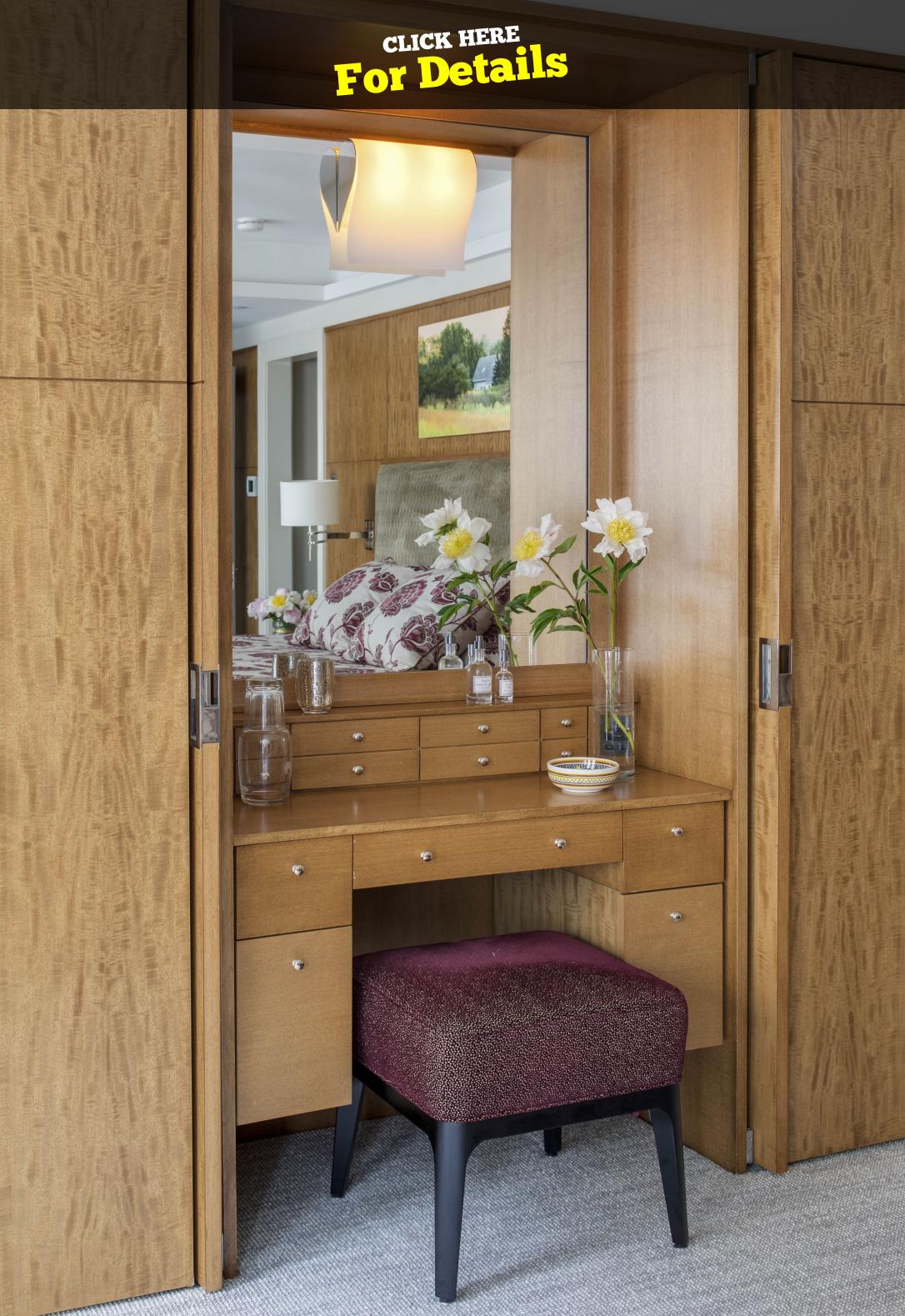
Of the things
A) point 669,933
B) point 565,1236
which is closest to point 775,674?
point 669,933

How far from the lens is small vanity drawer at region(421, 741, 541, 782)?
2811 millimetres

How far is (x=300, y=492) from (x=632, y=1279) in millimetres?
1574

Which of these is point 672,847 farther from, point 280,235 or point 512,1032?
point 280,235

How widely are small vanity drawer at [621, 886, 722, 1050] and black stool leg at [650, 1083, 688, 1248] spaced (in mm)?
270

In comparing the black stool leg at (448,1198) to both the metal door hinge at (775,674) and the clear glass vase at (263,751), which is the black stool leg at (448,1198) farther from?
the metal door hinge at (775,674)

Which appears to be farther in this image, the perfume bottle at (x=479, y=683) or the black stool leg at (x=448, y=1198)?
the perfume bottle at (x=479, y=683)

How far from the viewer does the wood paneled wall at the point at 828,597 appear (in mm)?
2672

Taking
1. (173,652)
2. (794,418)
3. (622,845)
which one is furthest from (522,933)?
(794,418)

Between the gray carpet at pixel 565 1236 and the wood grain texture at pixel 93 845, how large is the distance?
0.21 metres

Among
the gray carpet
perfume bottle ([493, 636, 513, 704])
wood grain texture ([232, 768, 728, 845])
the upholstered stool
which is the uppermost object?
perfume bottle ([493, 636, 513, 704])

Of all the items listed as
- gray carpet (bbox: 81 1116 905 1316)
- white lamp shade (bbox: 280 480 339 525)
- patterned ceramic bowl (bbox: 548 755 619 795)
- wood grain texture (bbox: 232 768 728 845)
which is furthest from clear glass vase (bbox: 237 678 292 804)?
gray carpet (bbox: 81 1116 905 1316)

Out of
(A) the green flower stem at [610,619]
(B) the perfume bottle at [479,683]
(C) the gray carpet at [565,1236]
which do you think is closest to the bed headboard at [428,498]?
(A) the green flower stem at [610,619]

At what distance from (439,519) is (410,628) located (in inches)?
9.3

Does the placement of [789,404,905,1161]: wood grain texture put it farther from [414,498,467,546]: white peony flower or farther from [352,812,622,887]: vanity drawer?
[414,498,467,546]: white peony flower
